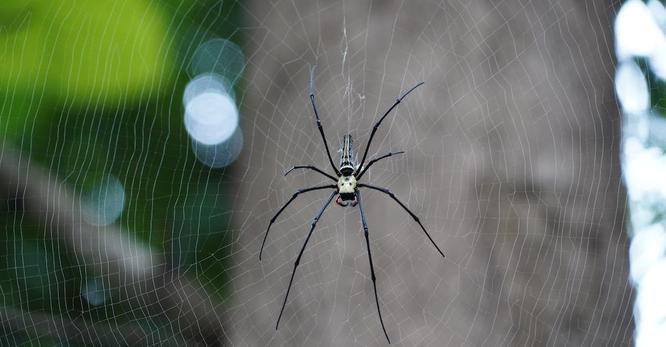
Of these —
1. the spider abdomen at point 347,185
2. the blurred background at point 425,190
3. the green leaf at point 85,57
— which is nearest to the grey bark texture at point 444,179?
the blurred background at point 425,190

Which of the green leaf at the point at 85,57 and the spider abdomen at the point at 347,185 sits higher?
the green leaf at the point at 85,57

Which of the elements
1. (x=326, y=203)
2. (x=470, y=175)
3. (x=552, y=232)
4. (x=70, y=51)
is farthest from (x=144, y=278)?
Answer: (x=70, y=51)

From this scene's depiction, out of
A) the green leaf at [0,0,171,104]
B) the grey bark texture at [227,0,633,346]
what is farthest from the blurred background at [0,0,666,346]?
the green leaf at [0,0,171,104]

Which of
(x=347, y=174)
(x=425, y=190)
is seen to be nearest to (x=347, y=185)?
(x=347, y=174)

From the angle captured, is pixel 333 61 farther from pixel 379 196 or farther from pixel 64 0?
pixel 64 0

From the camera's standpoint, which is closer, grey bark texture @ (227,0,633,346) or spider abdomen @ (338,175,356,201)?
grey bark texture @ (227,0,633,346)

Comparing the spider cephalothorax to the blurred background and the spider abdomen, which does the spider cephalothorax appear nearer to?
the spider abdomen

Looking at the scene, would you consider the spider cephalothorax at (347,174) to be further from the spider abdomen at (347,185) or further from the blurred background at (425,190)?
the blurred background at (425,190)

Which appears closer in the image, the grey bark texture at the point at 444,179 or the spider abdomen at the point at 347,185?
the grey bark texture at the point at 444,179
